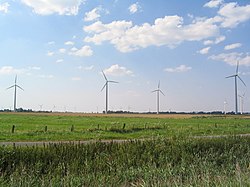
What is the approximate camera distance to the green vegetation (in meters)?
12.6

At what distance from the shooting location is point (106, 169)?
586 inches

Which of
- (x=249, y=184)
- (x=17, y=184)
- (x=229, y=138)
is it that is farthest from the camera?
(x=229, y=138)

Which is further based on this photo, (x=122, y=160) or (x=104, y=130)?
(x=104, y=130)

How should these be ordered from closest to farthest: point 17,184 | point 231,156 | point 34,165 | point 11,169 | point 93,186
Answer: point 17,184
point 93,186
point 11,169
point 34,165
point 231,156

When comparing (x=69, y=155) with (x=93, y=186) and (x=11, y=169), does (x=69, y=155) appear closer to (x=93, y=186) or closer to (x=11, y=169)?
(x=11, y=169)

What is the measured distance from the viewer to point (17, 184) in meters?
9.30

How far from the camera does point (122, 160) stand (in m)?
16.6

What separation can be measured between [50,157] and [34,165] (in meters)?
1.45

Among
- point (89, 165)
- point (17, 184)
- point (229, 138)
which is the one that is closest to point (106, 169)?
point (89, 165)

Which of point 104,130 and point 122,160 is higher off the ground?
point 104,130

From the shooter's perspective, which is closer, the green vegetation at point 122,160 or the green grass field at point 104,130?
the green vegetation at point 122,160

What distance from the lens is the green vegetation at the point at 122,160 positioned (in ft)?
41.5

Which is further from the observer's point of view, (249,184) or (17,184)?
(17,184)

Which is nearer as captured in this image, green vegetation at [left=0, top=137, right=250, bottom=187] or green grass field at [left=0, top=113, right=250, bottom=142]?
green vegetation at [left=0, top=137, right=250, bottom=187]
